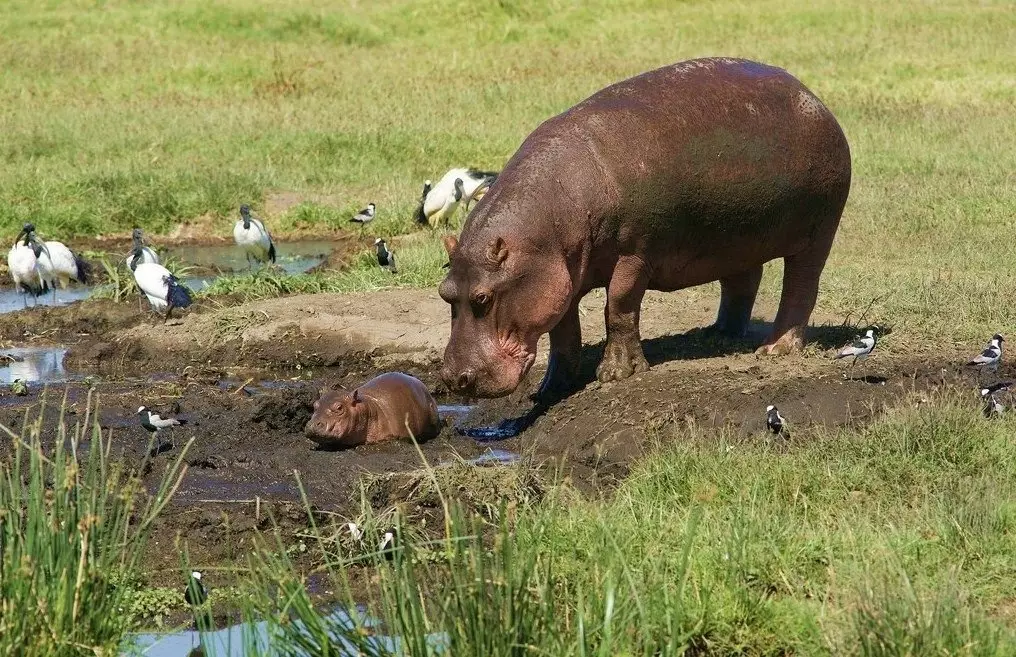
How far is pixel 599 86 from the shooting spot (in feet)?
71.9

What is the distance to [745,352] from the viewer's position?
9.14 meters

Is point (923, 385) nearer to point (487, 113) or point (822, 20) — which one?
point (487, 113)

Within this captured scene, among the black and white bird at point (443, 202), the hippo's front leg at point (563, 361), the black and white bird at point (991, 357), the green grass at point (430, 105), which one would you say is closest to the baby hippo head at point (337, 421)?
the hippo's front leg at point (563, 361)

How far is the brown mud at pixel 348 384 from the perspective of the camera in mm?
7090

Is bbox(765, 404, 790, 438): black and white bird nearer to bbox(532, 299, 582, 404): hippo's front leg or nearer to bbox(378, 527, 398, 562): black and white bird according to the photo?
bbox(532, 299, 582, 404): hippo's front leg

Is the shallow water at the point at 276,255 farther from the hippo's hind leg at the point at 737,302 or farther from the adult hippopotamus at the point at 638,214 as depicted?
the adult hippopotamus at the point at 638,214

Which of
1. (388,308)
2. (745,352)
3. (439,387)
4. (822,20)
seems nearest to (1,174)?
(388,308)

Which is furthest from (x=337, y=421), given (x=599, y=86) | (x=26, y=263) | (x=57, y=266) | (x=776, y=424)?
(x=599, y=86)

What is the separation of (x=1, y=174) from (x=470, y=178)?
522 cm

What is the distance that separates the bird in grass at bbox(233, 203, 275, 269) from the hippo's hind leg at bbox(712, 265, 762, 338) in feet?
16.6

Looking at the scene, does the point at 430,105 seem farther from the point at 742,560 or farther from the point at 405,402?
the point at 742,560

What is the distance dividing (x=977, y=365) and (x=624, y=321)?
194 centimetres

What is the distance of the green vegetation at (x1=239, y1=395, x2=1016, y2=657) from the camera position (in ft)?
14.4

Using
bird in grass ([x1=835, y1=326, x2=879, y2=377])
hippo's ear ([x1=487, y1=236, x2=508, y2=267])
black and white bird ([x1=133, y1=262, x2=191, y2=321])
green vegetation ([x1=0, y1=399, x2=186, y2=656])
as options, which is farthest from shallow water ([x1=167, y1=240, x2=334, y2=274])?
green vegetation ([x1=0, y1=399, x2=186, y2=656])
